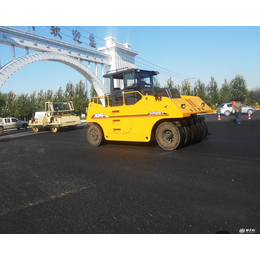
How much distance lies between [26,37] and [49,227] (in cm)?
2407

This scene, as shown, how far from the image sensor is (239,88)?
45.8 metres

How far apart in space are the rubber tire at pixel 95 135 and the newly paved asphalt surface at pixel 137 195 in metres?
2.42

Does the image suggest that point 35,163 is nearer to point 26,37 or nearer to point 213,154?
point 213,154

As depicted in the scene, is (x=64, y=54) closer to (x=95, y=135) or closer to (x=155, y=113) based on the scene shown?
(x=95, y=135)

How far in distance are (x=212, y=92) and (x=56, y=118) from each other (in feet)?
128

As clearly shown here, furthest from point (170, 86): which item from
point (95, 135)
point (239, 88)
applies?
point (95, 135)

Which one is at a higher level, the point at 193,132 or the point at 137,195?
the point at 193,132

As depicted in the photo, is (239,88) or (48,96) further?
(48,96)

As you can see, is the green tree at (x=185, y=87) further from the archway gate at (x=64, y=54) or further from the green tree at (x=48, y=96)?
Result: the green tree at (x=48, y=96)

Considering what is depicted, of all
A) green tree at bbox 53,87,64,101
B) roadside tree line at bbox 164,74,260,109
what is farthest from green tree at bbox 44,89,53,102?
roadside tree line at bbox 164,74,260,109

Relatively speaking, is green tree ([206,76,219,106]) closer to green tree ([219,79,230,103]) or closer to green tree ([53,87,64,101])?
green tree ([219,79,230,103])

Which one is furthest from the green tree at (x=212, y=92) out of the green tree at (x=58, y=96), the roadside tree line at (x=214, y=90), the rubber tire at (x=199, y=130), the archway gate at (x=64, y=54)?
the rubber tire at (x=199, y=130)

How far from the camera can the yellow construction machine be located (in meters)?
6.78
